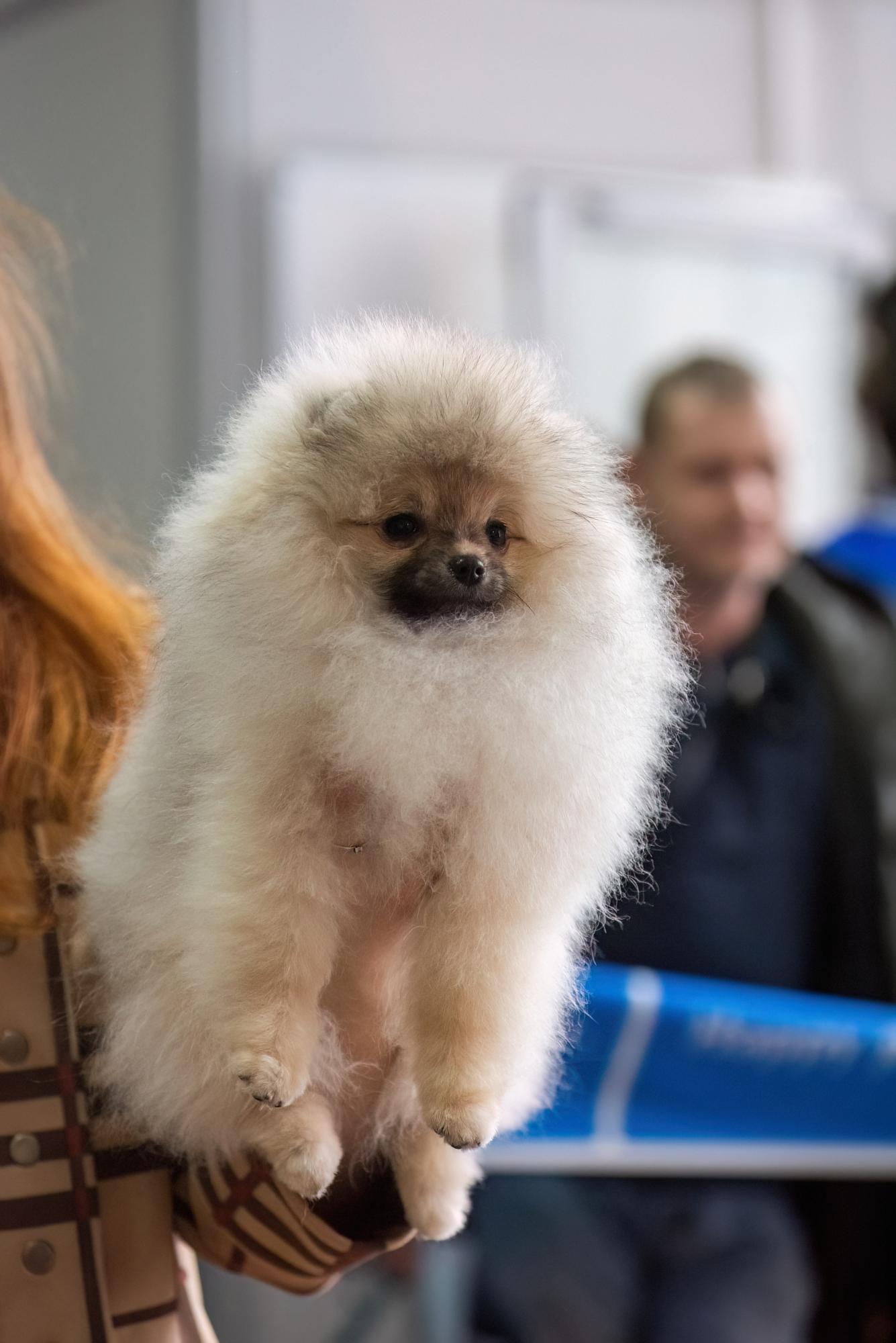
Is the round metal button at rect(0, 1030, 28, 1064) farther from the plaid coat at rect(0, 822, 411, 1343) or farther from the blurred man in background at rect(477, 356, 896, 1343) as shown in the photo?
the blurred man in background at rect(477, 356, 896, 1343)

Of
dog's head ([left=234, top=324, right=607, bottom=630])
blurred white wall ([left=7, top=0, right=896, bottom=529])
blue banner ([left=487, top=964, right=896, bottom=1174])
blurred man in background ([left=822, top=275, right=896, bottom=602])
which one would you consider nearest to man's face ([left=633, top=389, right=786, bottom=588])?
blurred man in background ([left=822, top=275, right=896, bottom=602])

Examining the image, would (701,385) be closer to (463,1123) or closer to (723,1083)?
(723,1083)

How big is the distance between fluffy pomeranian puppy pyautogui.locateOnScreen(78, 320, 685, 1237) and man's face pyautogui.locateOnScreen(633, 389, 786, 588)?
1.65m

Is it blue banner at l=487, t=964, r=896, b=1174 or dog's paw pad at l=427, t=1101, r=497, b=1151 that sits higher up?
dog's paw pad at l=427, t=1101, r=497, b=1151

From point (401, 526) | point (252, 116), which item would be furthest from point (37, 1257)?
point (252, 116)

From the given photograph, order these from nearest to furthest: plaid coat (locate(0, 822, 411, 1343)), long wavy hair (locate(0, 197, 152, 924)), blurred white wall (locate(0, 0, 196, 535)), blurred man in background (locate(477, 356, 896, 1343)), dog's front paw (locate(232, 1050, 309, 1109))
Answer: dog's front paw (locate(232, 1050, 309, 1109)), plaid coat (locate(0, 822, 411, 1343)), long wavy hair (locate(0, 197, 152, 924)), blurred man in background (locate(477, 356, 896, 1343)), blurred white wall (locate(0, 0, 196, 535))

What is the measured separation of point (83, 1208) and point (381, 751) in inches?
18.3

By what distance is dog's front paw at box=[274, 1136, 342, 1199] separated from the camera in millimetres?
785

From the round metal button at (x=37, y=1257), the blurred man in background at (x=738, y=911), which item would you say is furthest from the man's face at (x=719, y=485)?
the round metal button at (x=37, y=1257)

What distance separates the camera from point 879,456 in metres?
3.86

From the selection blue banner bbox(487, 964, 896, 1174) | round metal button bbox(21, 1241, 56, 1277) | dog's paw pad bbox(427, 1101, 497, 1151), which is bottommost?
blue banner bbox(487, 964, 896, 1174)

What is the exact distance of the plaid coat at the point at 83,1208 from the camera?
94cm

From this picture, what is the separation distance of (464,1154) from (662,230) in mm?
3133

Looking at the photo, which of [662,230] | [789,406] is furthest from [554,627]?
[662,230]
